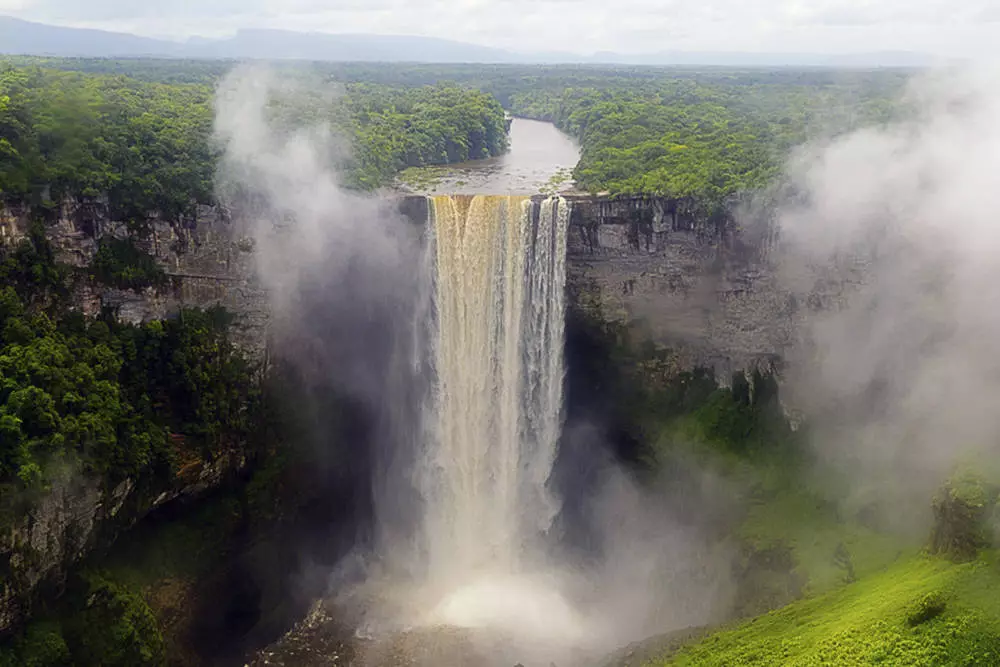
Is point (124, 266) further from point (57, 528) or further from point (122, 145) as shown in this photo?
point (57, 528)

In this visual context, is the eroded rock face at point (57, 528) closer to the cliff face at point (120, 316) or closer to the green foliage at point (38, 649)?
the cliff face at point (120, 316)

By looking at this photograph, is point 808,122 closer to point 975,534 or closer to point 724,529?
point 724,529

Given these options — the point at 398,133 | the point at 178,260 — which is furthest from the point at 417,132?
the point at 178,260

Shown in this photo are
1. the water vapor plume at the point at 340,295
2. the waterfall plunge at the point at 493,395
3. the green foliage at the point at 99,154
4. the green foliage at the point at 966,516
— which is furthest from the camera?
the water vapor plume at the point at 340,295

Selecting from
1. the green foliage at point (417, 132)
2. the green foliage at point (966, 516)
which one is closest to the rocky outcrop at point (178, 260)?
the green foliage at point (417, 132)

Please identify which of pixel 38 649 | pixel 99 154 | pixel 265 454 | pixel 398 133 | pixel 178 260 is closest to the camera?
pixel 38 649
